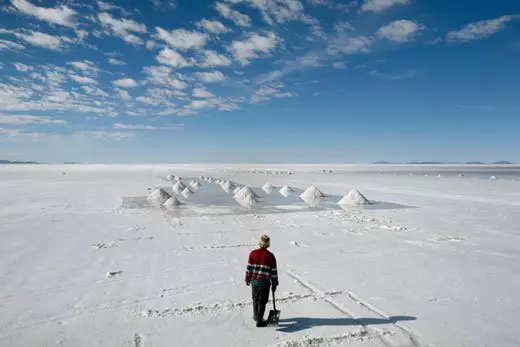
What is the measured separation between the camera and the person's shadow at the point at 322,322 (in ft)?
17.7

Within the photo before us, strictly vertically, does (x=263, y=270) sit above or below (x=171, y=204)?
above

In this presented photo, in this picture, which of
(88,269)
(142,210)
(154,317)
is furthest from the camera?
(142,210)

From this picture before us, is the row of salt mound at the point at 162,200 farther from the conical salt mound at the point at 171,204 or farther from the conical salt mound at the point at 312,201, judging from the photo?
the conical salt mound at the point at 312,201

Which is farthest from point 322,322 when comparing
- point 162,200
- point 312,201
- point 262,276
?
point 162,200

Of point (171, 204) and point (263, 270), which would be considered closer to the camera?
point (263, 270)

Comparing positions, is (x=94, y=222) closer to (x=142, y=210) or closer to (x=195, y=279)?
(x=142, y=210)

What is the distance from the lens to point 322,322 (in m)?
5.55

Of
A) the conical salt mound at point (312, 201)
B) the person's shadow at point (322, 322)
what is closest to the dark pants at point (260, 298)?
the person's shadow at point (322, 322)

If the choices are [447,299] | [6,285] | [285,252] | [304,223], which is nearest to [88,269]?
[6,285]

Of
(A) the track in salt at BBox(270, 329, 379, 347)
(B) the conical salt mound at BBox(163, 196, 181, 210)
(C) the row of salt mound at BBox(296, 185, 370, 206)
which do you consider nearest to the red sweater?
(A) the track in salt at BBox(270, 329, 379, 347)

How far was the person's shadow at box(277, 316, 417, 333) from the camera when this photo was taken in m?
5.40

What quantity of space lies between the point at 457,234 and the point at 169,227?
10279 mm

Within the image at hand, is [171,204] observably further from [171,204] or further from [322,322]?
[322,322]

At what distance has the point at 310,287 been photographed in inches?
280
